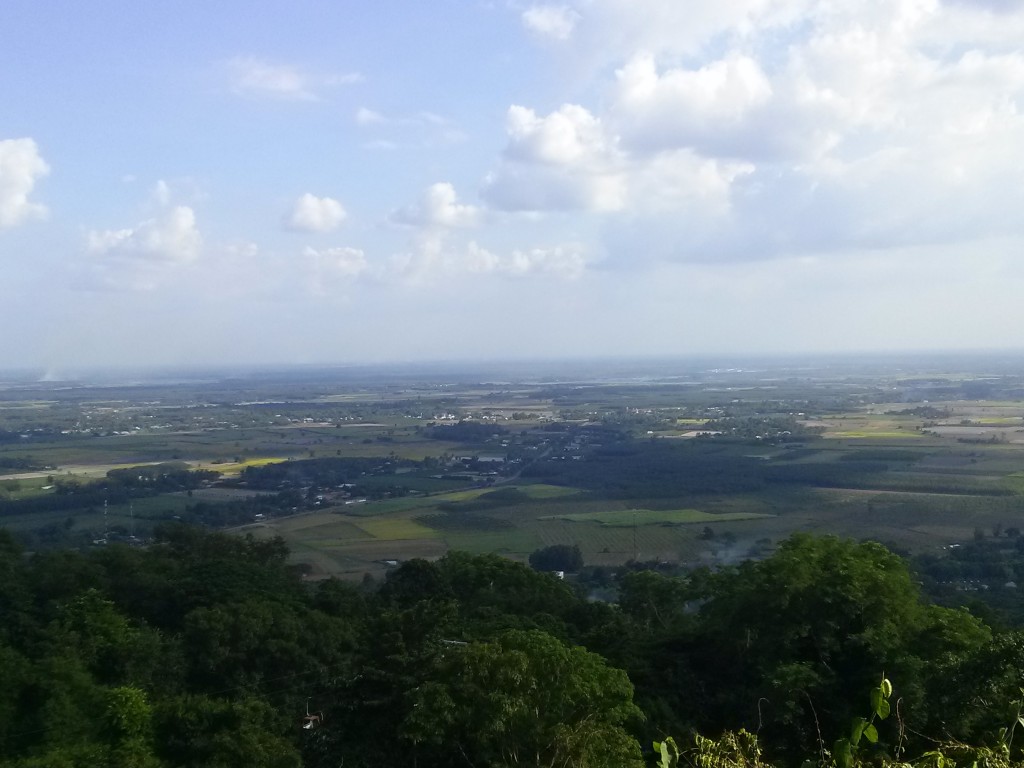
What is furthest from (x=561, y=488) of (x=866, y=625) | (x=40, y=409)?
(x=40, y=409)

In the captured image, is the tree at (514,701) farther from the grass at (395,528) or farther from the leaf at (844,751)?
the grass at (395,528)

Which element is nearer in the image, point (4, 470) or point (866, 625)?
point (866, 625)

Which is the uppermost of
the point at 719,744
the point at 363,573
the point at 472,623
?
the point at 719,744

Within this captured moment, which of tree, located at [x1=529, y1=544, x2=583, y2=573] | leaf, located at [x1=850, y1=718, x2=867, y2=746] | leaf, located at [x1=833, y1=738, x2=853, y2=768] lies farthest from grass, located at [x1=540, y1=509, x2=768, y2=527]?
leaf, located at [x1=850, y1=718, x2=867, y2=746]

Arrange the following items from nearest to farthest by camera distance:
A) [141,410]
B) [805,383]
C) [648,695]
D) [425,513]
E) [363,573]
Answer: [648,695] < [363,573] < [425,513] < [141,410] < [805,383]

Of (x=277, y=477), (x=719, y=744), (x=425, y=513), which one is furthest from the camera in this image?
(x=277, y=477)

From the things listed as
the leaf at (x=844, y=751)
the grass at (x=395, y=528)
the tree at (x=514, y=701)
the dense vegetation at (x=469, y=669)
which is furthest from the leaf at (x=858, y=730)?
the grass at (x=395, y=528)

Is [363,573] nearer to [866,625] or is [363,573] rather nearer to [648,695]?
[648,695]
